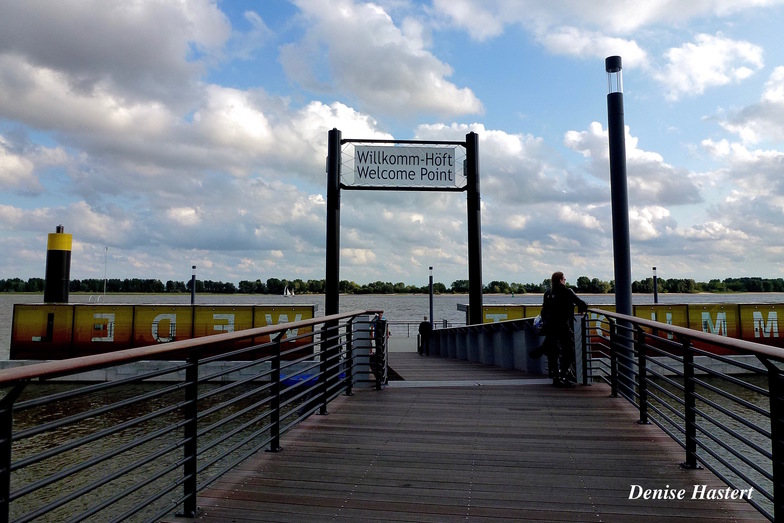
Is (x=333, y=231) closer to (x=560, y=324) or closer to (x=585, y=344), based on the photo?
(x=560, y=324)

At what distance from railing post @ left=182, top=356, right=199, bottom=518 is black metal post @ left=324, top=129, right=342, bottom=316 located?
7.89 meters

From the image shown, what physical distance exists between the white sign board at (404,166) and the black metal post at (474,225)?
476 millimetres

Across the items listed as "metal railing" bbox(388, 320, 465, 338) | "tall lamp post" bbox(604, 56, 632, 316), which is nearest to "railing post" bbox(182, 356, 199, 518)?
"tall lamp post" bbox(604, 56, 632, 316)

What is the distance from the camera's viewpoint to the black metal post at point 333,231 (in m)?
11.6

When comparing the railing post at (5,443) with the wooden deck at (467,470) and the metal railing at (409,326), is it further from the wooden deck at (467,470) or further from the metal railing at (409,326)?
the metal railing at (409,326)

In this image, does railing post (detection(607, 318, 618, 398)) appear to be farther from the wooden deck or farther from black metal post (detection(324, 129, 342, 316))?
black metal post (detection(324, 129, 342, 316))

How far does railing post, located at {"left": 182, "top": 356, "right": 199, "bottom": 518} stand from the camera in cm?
339

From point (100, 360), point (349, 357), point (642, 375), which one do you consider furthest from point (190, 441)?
point (642, 375)

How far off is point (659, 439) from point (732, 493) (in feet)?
4.55

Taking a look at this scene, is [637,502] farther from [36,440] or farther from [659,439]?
[36,440]

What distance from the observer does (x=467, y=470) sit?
4.17m

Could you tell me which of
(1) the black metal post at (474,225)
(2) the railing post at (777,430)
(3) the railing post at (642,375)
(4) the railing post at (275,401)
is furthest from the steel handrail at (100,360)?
(1) the black metal post at (474,225)

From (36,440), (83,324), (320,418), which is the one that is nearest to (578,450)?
(320,418)

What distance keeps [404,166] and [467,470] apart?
30.9 feet
